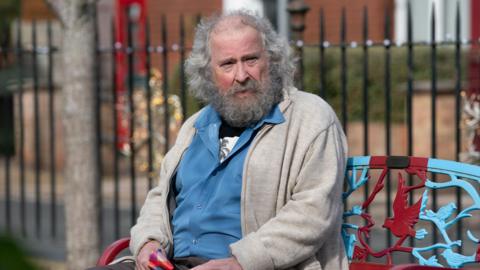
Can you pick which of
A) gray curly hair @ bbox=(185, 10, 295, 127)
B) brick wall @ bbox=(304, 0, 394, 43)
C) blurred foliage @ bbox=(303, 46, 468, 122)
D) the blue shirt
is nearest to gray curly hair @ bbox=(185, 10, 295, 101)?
gray curly hair @ bbox=(185, 10, 295, 127)

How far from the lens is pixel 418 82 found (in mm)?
10633

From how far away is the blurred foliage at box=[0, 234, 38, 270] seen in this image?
0.52 m

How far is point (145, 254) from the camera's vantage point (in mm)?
2936

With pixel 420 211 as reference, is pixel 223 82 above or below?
above

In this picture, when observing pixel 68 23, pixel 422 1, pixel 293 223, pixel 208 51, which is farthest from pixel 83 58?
pixel 422 1

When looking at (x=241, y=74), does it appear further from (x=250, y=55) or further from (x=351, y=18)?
(x=351, y=18)

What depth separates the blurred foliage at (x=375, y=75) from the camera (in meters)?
10.7

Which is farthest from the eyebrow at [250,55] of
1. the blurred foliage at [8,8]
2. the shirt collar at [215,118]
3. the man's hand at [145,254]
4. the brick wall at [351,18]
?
the brick wall at [351,18]

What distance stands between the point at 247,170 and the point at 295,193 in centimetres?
16

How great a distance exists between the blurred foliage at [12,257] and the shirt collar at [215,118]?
237cm

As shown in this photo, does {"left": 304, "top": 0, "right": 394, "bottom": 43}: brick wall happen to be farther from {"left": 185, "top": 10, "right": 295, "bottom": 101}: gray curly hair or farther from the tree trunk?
{"left": 185, "top": 10, "right": 295, "bottom": 101}: gray curly hair

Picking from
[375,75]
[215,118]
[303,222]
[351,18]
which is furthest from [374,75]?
[303,222]

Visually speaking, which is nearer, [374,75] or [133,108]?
[133,108]

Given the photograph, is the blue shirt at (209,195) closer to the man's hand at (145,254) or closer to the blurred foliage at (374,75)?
the man's hand at (145,254)
